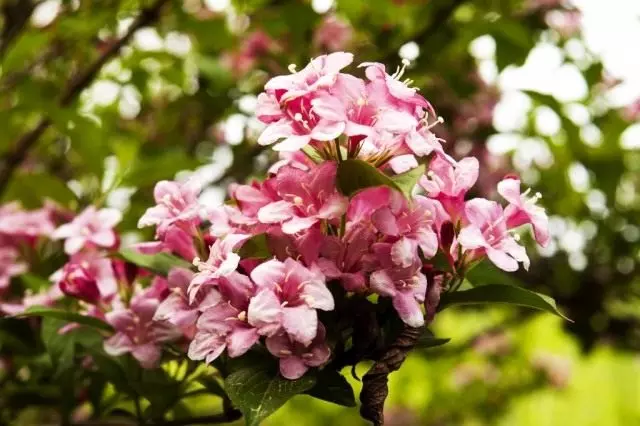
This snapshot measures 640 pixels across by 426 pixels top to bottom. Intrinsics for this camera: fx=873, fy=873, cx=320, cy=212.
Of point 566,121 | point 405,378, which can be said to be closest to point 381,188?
point 566,121

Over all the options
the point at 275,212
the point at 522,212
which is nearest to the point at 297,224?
the point at 275,212

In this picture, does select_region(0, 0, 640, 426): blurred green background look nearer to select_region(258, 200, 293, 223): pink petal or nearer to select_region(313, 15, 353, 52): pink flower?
select_region(313, 15, 353, 52): pink flower

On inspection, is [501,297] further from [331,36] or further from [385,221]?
[331,36]

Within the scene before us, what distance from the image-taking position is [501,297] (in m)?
0.78

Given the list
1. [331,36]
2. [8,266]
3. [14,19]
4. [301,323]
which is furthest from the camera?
[331,36]

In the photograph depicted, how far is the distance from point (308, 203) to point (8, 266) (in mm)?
735

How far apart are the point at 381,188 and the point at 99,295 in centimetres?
43

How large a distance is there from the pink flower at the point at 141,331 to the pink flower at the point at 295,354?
0.75 feet

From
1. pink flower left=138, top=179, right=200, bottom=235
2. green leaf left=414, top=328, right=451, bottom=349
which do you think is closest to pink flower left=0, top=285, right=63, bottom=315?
pink flower left=138, top=179, right=200, bottom=235

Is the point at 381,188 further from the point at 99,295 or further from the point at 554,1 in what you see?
the point at 554,1

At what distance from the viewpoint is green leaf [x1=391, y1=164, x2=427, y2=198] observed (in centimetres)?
72

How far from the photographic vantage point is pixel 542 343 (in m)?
4.02

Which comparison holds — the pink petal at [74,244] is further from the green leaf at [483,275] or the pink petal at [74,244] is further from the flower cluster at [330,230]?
the green leaf at [483,275]

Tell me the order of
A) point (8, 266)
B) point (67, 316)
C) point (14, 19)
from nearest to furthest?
point (67, 316)
point (8, 266)
point (14, 19)
